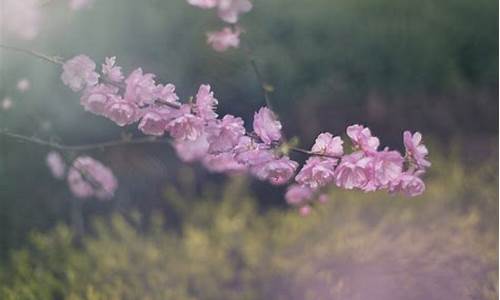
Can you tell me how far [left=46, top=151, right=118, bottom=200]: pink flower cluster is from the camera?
5.98ft

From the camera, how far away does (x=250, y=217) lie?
2145mm

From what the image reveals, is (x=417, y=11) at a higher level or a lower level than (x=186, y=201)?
higher

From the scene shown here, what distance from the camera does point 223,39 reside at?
1781mm

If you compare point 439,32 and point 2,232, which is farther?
point 439,32

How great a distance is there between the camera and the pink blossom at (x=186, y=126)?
120cm

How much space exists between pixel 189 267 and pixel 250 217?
11.6 inches

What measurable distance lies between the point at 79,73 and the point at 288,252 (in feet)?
2.81

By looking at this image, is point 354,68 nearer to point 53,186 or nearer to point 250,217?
point 250,217

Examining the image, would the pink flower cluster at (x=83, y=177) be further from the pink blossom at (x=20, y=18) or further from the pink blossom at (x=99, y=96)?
the pink blossom at (x=99, y=96)

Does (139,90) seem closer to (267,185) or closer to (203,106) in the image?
(203,106)

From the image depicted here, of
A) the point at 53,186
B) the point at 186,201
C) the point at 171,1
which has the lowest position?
the point at 53,186

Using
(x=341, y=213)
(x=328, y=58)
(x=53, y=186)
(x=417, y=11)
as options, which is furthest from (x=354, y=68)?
(x=53, y=186)

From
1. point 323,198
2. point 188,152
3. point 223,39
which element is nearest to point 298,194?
point 323,198

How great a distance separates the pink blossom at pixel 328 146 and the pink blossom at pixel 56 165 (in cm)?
79
